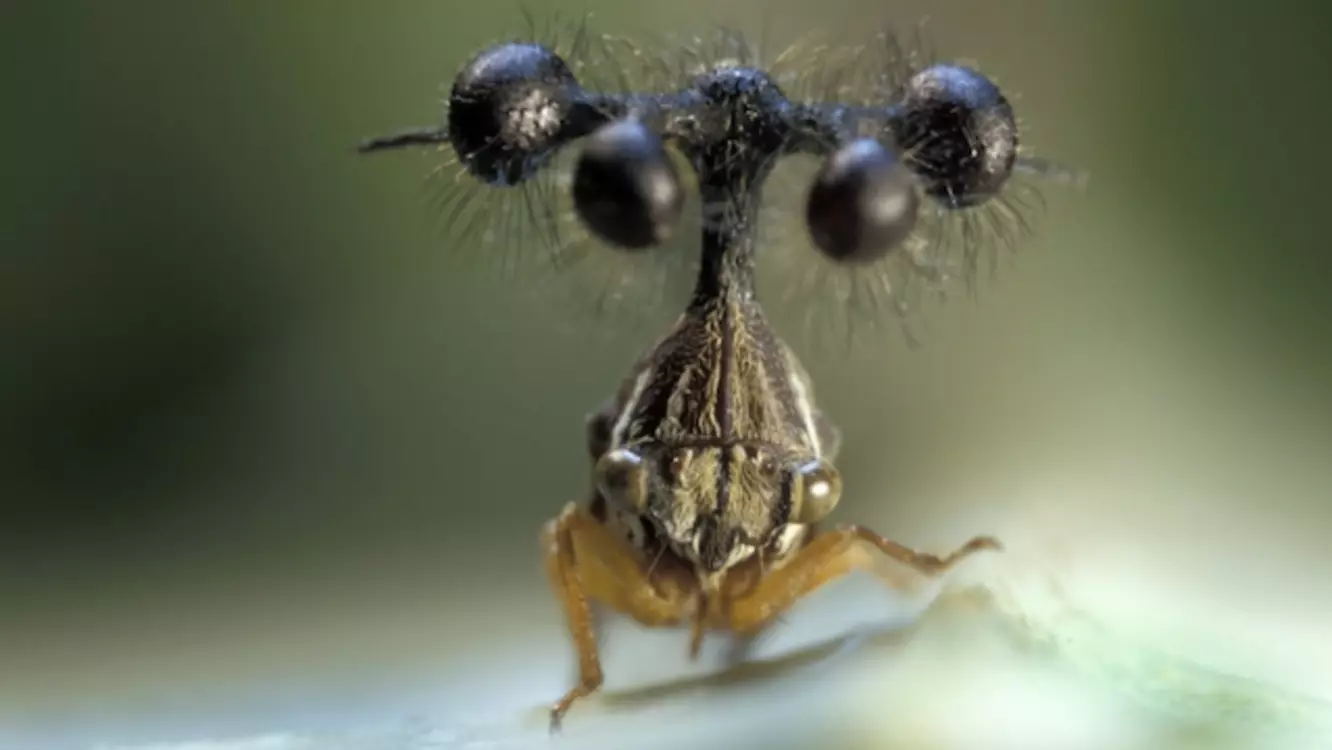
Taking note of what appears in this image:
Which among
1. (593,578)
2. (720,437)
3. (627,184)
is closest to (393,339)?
(593,578)

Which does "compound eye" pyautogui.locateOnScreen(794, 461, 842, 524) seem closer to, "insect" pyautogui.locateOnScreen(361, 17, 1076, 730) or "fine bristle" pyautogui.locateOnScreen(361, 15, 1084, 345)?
"insect" pyautogui.locateOnScreen(361, 17, 1076, 730)

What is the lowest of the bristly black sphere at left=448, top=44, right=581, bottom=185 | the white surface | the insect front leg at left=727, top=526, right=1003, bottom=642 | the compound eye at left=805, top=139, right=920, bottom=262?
the white surface

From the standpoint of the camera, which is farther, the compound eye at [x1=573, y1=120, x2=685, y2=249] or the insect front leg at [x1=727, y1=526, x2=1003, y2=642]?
the insect front leg at [x1=727, y1=526, x2=1003, y2=642]

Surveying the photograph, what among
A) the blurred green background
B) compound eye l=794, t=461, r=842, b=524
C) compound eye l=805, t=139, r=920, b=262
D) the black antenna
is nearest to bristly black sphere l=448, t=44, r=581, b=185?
the black antenna

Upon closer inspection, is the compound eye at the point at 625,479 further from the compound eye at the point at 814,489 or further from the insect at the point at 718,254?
the compound eye at the point at 814,489


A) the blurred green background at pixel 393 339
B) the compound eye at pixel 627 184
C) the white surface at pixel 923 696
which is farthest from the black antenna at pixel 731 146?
the blurred green background at pixel 393 339

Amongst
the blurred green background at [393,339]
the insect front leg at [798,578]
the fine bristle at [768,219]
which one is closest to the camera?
the fine bristle at [768,219]

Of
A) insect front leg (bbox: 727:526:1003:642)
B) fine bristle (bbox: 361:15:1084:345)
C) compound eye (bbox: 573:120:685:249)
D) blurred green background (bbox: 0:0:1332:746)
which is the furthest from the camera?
blurred green background (bbox: 0:0:1332:746)
